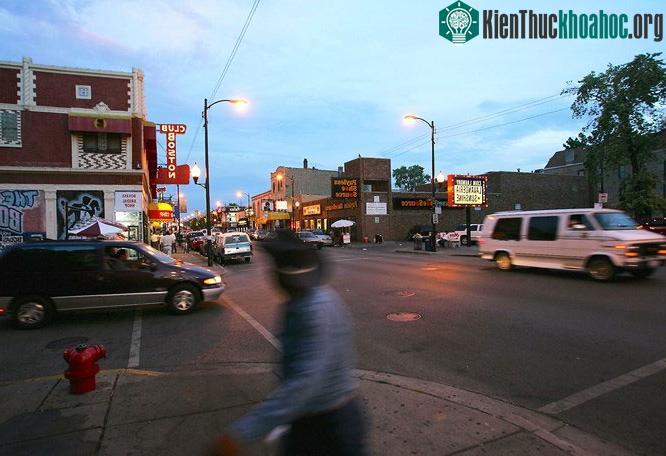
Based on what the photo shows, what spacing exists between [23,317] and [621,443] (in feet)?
31.8

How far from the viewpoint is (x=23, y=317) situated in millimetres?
8461

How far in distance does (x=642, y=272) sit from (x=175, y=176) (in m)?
26.2

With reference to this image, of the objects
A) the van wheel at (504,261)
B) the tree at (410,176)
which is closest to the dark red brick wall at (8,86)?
the van wheel at (504,261)

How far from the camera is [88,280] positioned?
891 centimetres

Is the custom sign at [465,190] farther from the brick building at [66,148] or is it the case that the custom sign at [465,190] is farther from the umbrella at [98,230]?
the umbrella at [98,230]

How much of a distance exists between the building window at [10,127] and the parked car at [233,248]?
10.8 m

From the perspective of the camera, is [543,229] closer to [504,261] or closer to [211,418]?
[504,261]

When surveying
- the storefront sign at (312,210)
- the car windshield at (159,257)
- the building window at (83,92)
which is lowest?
the car windshield at (159,257)

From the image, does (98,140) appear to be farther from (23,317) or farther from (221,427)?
(221,427)

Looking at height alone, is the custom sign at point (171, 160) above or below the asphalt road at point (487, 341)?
above

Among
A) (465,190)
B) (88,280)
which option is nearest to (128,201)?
(88,280)

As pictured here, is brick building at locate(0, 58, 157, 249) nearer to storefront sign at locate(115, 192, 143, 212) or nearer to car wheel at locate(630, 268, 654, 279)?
storefront sign at locate(115, 192, 143, 212)

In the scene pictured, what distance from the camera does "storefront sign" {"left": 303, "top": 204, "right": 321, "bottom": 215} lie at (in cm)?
5172

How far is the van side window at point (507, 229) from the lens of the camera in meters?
14.7
